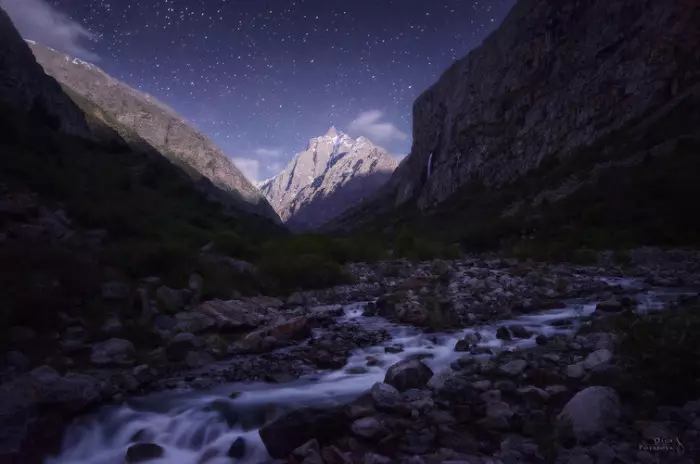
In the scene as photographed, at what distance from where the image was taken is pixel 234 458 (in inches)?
176

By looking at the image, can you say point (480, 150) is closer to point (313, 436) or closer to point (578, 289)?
point (578, 289)

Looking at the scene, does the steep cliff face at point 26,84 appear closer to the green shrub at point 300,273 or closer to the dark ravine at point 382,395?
the green shrub at point 300,273

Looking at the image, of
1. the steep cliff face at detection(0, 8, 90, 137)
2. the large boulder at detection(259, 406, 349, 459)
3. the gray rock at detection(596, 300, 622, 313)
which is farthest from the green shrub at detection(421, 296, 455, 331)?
the steep cliff face at detection(0, 8, 90, 137)

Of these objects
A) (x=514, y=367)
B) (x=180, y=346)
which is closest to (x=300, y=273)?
(x=180, y=346)

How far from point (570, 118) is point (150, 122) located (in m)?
131

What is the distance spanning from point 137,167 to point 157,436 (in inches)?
1463

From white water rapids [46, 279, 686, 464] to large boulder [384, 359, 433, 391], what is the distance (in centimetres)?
58

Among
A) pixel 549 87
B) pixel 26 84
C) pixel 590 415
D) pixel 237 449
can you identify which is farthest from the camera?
pixel 549 87

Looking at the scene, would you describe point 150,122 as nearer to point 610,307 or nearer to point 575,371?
point 610,307

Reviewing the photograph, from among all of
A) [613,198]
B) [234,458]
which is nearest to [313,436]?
[234,458]

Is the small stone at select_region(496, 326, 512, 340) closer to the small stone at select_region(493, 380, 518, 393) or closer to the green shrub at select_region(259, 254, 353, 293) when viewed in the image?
the small stone at select_region(493, 380, 518, 393)

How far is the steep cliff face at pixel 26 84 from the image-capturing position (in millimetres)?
31764

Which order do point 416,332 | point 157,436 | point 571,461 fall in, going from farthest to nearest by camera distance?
point 416,332
point 157,436
point 571,461

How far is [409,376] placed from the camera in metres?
5.71
